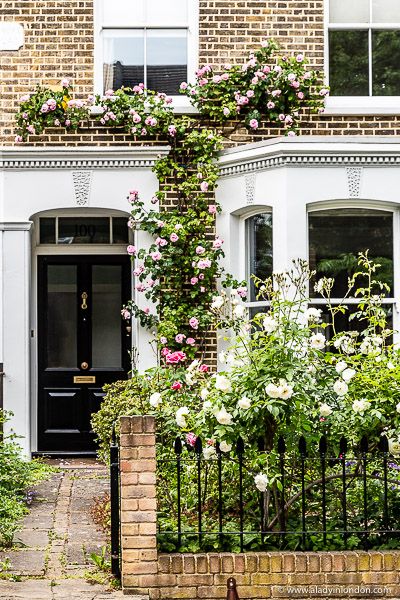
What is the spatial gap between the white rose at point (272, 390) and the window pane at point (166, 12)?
7068 mm

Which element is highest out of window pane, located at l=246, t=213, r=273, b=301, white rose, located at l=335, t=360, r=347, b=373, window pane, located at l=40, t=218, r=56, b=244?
window pane, located at l=40, t=218, r=56, b=244

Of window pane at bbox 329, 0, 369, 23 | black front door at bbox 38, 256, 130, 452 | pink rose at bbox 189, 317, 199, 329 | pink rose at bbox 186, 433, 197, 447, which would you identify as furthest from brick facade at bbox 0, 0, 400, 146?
pink rose at bbox 186, 433, 197, 447

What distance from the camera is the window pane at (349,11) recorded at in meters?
12.1

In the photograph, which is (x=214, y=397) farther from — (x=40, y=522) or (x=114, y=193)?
(x=114, y=193)

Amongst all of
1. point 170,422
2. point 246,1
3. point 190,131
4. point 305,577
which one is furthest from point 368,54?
point 305,577

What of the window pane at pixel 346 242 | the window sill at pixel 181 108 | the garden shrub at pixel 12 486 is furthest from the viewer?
the window sill at pixel 181 108

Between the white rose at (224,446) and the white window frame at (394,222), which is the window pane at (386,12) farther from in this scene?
the white rose at (224,446)

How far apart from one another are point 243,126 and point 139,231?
180cm

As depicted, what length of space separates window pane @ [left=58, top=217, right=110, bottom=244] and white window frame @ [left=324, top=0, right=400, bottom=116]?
3154mm

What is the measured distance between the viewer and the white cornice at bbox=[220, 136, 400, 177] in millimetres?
10766

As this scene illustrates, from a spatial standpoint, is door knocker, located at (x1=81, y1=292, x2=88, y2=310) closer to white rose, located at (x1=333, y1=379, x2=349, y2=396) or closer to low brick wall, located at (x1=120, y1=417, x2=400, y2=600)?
low brick wall, located at (x1=120, y1=417, x2=400, y2=600)

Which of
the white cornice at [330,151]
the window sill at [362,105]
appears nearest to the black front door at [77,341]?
the white cornice at [330,151]

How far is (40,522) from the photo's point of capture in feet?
28.2

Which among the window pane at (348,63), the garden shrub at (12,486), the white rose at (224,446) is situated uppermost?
the window pane at (348,63)
